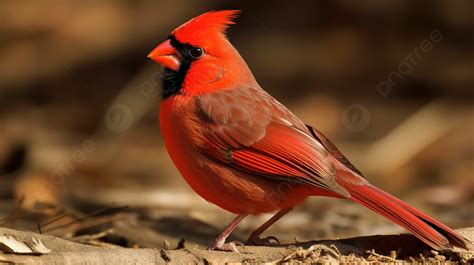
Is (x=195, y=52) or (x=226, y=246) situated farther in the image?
(x=195, y=52)

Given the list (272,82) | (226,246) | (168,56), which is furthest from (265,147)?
(272,82)

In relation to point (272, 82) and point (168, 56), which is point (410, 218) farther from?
point (272, 82)

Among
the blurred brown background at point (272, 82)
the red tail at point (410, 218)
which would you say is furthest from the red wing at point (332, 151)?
the blurred brown background at point (272, 82)

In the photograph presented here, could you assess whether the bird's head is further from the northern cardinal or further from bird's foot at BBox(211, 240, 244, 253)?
bird's foot at BBox(211, 240, 244, 253)

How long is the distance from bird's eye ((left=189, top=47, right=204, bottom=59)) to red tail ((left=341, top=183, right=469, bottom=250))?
0.89m

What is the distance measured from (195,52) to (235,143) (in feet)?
1.62

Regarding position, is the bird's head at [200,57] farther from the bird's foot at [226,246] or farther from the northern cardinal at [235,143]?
the bird's foot at [226,246]

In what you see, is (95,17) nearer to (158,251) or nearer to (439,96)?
(439,96)

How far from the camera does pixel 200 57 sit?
402 cm

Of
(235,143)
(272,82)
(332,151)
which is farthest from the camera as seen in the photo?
(272,82)

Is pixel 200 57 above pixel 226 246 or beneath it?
above

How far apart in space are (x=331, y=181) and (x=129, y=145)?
406cm

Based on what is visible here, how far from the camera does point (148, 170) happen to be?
6.79m

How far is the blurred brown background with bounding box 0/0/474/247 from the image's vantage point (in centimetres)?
674
